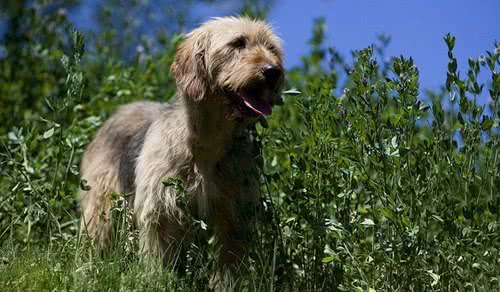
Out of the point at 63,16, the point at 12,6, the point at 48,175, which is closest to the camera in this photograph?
the point at 48,175

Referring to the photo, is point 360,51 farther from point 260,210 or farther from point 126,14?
point 126,14

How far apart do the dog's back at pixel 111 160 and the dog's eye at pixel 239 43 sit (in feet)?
3.10

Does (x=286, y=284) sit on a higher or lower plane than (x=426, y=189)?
lower

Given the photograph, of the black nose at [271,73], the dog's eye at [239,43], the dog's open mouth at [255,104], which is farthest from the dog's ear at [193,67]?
the black nose at [271,73]

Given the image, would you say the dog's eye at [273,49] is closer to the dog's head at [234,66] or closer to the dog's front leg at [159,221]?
the dog's head at [234,66]

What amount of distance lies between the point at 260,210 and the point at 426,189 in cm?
101

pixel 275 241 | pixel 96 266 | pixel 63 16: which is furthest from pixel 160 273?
pixel 63 16

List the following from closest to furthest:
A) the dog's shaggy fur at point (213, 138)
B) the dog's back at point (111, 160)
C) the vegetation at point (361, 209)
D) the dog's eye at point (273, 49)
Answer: the vegetation at point (361, 209) → the dog's shaggy fur at point (213, 138) → the dog's eye at point (273, 49) → the dog's back at point (111, 160)

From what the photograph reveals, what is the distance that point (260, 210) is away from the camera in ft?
17.9

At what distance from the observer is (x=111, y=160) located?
22.8 feet

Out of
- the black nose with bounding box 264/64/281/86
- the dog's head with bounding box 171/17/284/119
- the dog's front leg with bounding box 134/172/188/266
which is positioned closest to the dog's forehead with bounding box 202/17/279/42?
the dog's head with bounding box 171/17/284/119

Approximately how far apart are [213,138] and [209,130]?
58mm

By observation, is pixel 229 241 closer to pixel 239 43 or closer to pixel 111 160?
pixel 239 43

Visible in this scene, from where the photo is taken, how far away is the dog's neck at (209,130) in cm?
571
